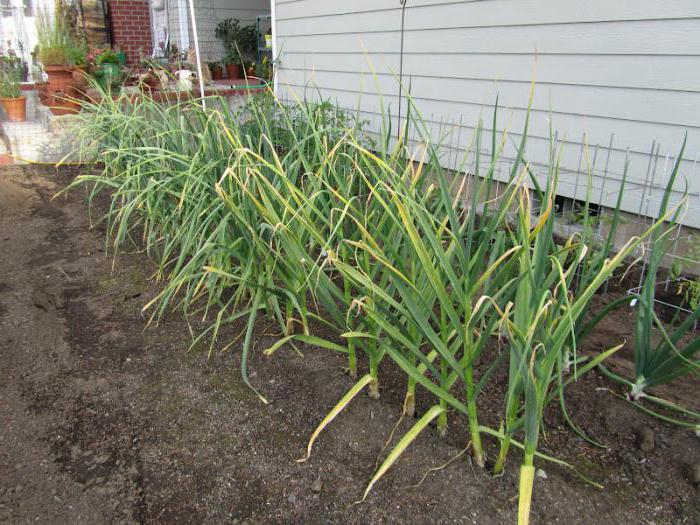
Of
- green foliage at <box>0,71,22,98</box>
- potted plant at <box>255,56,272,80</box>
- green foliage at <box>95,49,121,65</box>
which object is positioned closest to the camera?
green foliage at <box>0,71,22,98</box>

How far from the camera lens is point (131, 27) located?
378 inches

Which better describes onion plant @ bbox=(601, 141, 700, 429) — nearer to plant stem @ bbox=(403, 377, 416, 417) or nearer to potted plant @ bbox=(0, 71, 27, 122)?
plant stem @ bbox=(403, 377, 416, 417)

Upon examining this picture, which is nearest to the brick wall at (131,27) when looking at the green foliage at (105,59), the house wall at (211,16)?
the house wall at (211,16)

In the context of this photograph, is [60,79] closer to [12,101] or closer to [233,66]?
[12,101]

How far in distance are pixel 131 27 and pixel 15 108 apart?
393 cm

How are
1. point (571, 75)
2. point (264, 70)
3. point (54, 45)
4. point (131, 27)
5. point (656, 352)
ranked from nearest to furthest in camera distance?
point (656, 352) → point (571, 75) → point (54, 45) → point (264, 70) → point (131, 27)

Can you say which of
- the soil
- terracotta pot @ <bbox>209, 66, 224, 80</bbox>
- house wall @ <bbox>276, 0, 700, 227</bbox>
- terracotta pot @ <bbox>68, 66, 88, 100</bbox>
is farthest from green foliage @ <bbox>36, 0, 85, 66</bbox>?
the soil

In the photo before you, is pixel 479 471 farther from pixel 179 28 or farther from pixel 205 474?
pixel 179 28

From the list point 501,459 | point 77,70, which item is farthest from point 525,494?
point 77,70

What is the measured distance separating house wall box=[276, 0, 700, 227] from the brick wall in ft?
20.1

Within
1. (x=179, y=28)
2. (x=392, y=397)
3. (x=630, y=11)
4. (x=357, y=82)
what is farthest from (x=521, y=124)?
(x=179, y=28)

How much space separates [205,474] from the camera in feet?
5.33

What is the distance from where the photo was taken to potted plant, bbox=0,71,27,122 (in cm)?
632

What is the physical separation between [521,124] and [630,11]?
931 millimetres
